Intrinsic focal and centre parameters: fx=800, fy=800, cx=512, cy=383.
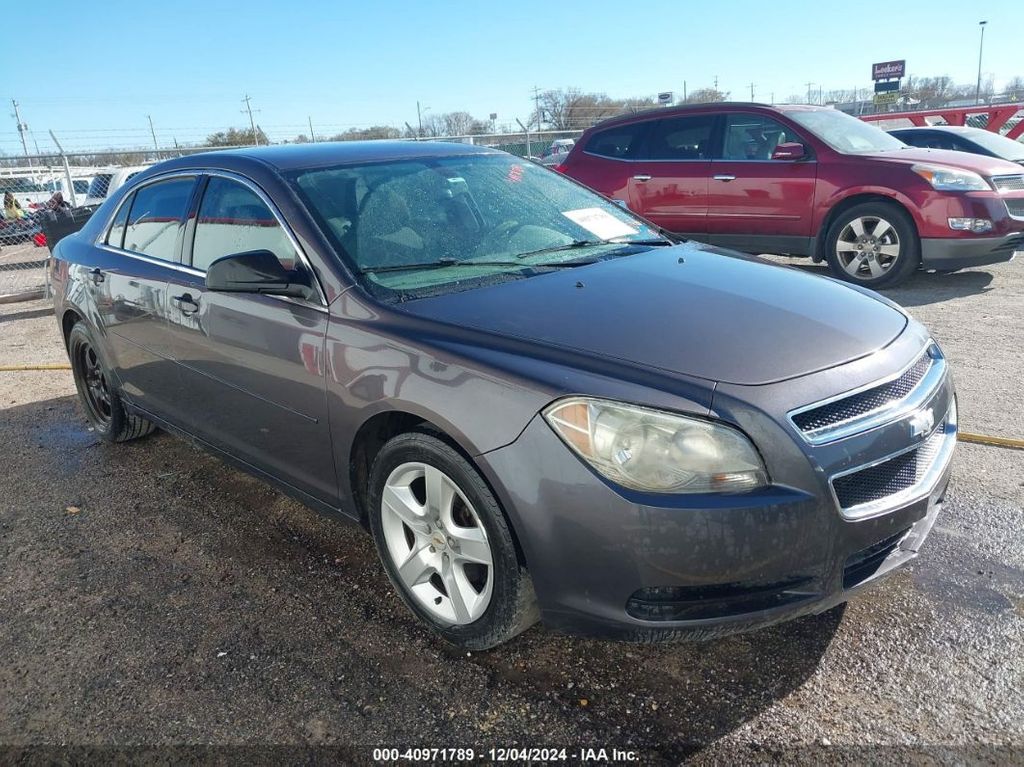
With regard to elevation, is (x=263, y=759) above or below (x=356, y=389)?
below

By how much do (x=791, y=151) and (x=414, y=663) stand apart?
6.87 metres

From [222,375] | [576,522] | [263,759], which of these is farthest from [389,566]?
[222,375]

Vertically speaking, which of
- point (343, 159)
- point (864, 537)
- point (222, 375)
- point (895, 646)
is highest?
point (343, 159)

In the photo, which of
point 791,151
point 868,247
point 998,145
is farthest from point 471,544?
point 998,145

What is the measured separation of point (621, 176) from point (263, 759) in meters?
7.83

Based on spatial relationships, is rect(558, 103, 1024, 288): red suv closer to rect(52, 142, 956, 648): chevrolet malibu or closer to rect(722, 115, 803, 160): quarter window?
rect(722, 115, 803, 160): quarter window

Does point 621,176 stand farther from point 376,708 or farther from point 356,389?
point 376,708

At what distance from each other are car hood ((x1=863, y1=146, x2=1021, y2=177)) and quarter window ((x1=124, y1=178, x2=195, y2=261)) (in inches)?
252

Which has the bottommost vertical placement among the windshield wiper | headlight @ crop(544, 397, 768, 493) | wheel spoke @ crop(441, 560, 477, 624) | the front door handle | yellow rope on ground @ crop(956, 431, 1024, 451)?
yellow rope on ground @ crop(956, 431, 1024, 451)

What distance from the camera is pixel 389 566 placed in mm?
2836

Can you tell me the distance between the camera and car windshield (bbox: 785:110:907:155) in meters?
7.91

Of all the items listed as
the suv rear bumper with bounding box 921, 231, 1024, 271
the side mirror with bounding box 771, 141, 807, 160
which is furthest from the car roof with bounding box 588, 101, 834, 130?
the suv rear bumper with bounding box 921, 231, 1024, 271

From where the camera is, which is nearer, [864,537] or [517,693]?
[864,537]

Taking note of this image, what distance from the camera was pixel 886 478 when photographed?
2264 millimetres
